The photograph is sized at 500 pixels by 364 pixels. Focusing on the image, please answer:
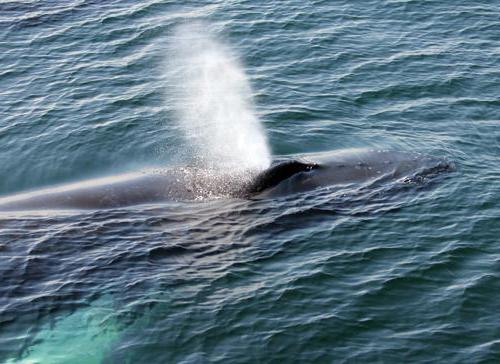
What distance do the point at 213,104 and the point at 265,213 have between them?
378 inches

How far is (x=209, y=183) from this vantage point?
2286 cm

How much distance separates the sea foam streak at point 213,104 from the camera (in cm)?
2536

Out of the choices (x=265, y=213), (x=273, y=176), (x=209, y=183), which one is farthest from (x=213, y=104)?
(x=265, y=213)

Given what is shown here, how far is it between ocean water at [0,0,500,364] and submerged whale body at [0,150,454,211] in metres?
0.49

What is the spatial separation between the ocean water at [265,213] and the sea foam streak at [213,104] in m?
0.14

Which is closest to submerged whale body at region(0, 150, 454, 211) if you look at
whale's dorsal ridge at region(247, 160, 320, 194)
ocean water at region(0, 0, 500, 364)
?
whale's dorsal ridge at region(247, 160, 320, 194)

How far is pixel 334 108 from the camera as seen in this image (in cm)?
2931

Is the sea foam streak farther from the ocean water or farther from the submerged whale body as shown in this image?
the submerged whale body

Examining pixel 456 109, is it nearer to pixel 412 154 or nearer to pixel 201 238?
pixel 412 154

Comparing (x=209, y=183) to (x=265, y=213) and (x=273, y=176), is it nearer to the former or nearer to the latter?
(x=273, y=176)

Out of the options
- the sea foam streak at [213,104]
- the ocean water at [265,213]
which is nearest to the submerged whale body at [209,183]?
the ocean water at [265,213]

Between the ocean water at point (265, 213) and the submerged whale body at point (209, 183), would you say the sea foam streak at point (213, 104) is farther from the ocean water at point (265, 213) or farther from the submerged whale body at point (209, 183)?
the submerged whale body at point (209, 183)

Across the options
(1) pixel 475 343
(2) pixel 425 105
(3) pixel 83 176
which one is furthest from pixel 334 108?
(1) pixel 475 343

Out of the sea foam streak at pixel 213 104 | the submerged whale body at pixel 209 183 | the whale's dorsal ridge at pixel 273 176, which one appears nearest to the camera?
the submerged whale body at pixel 209 183
